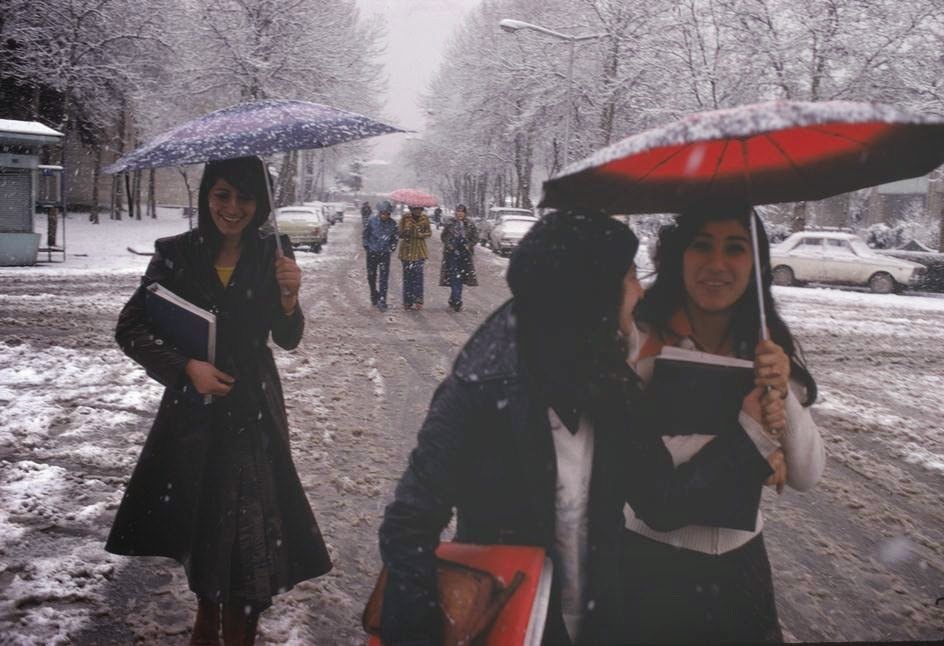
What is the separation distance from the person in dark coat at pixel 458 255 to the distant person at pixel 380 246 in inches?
39.5

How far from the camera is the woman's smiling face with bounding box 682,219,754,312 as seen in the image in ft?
7.38

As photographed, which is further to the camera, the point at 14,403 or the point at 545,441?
the point at 14,403

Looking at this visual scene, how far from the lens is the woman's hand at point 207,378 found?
272 cm

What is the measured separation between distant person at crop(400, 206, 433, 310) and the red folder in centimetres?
1239

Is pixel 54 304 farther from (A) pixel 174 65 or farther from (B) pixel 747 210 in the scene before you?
(A) pixel 174 65

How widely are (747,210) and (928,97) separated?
2684cm

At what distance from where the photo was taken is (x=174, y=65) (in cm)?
3294

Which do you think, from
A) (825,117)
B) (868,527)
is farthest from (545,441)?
(868,527)

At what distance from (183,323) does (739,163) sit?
189 centimetres

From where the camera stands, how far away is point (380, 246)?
14000mm

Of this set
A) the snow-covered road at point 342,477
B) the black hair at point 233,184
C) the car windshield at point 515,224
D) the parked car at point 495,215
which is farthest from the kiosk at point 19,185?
the parked car at point 495,215

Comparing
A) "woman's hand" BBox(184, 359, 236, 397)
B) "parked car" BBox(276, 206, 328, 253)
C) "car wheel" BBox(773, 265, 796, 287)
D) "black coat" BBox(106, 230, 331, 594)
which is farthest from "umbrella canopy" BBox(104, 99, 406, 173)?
"parked car" BBox(276, 206, 328, 253)

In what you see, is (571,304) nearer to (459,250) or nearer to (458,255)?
(458,255)

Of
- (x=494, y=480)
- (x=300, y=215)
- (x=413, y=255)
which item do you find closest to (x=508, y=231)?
(x=300, y=215)
